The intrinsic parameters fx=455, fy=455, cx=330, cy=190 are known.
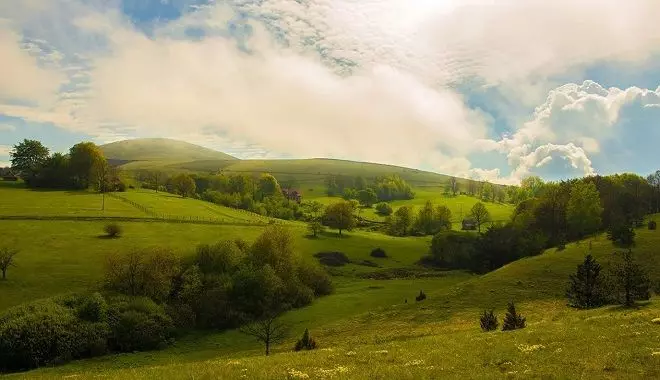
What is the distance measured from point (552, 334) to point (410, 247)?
12919cm

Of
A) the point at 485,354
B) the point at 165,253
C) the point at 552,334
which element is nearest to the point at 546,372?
the point at 485,354

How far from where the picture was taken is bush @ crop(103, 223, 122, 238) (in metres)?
116

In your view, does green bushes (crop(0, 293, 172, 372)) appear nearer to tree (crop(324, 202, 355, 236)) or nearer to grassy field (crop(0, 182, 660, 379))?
grassy field (crop(0, 182, 660, 379))

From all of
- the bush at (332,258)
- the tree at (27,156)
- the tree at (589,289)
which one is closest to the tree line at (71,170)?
the tree at (27,156)

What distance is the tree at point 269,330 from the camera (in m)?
59.3

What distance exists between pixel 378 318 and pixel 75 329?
45.9 meters

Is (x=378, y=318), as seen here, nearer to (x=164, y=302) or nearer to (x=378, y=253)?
(x=164, y=302)

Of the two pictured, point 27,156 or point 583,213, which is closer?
point 583,213

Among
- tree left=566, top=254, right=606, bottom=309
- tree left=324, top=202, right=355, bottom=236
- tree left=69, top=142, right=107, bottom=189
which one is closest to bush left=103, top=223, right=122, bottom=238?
tree left=69, top=142, right=107, bottom=189

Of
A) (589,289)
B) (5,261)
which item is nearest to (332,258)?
(5,261)

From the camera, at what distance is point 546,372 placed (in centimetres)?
2180

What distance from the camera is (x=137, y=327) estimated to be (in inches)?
2891

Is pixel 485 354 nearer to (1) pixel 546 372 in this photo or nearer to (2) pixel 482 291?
(1) pixel 546 372

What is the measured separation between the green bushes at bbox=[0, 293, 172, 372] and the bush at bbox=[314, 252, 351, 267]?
58947mm
